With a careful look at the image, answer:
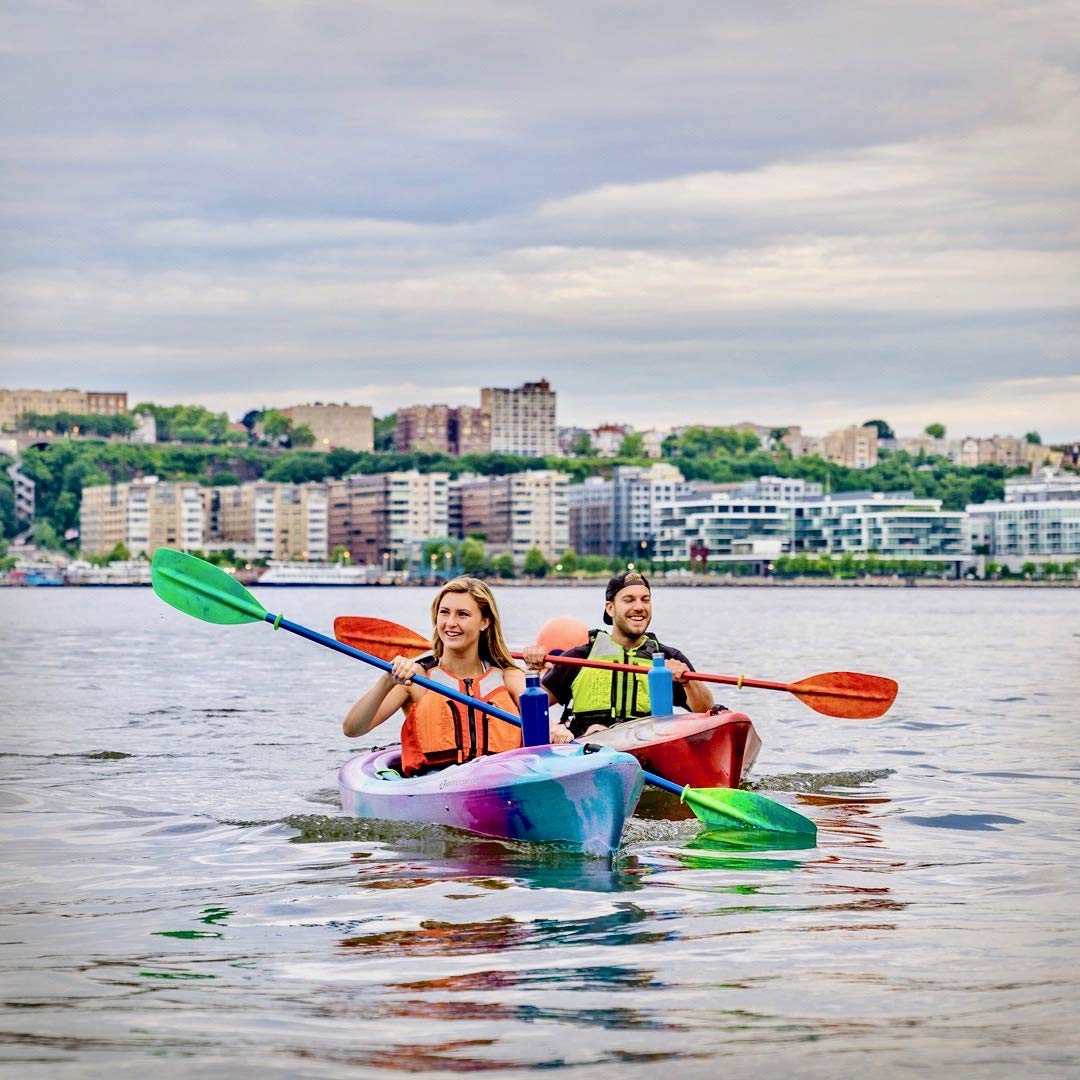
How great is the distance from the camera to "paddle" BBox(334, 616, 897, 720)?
37.1 feet

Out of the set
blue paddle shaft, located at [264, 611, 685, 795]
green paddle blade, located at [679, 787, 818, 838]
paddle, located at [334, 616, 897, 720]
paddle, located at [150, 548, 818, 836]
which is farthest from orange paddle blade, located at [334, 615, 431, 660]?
green paddle blade, located at [679, 787, 818, 838]

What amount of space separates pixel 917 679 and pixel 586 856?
2357 centimetres

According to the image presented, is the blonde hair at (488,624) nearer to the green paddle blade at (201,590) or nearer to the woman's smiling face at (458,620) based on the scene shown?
the woman's smiling face at (458,620)

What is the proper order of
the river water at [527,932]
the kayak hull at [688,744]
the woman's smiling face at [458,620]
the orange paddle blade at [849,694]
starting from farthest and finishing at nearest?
1. the orange paddle blade at [849,694]
2. the kayak hull at [688,744]
3. the woman's smiling face at [458,620]
4. the river water at [527,932]

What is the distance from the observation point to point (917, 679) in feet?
106

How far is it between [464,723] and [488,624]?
2.04ft

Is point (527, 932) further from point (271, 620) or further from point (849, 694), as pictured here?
point (849, 694)

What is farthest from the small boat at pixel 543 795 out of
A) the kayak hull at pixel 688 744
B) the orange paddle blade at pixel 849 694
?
the orange paddle blade at pixel 849 694

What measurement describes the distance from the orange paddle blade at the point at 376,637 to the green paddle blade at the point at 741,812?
75.4 inches

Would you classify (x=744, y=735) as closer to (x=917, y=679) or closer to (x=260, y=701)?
(x=260, y=701)

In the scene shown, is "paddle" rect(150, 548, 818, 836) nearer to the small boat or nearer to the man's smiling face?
the small boat

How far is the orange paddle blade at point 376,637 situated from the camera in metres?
11.3

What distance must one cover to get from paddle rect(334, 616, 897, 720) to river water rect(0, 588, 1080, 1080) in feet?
2.60

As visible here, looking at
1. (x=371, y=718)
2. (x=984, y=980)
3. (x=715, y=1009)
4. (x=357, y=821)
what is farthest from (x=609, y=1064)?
(x=357, y=821)
